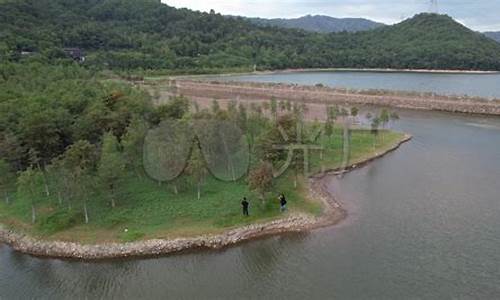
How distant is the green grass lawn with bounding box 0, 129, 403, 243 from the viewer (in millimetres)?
25281

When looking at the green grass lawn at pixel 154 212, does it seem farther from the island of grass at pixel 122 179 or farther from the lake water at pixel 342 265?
the lake water at pixel 342 265

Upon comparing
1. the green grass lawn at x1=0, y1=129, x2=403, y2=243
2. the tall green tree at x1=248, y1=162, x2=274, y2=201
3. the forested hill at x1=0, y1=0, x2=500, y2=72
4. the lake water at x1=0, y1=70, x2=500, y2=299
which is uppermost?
the forested hill at x1=0, y1=0, x2=500, y2=72

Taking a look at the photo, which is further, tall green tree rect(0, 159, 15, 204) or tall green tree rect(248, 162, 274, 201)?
tall green tree rect(0, 159, 15, 204)

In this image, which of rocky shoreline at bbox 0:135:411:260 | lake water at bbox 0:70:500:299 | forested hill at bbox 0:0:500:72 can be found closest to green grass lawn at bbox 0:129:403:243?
rocky shoreline at bbox 0:135:411:260

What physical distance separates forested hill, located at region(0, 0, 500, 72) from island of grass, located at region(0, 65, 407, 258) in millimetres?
68951

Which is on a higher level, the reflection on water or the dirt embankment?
the dirt embankment

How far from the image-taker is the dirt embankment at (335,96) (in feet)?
220

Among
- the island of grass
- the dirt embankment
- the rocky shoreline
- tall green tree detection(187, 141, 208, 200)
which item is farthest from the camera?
the dirt embankment

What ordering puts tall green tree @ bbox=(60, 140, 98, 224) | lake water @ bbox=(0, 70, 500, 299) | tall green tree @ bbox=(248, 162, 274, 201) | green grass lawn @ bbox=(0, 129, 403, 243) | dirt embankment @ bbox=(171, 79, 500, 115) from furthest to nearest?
1. dirt embankment @ bbox=(171, 79, 500, 115)
2. tall green tree @ bbox=(248, 162, 274, 201)
3. tall green tree @ bbox=(60, 140, 98, 224)
4. green grass lawn @ bbox=(0, 129, 403, 243)
5. lake water @ bbox=(0, 70, 500, 299)

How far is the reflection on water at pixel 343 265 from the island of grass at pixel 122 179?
1580 millimetres

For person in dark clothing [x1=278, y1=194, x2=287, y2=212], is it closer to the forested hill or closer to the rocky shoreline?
the rocky shoreline

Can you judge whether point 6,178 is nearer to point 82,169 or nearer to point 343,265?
point 82,169

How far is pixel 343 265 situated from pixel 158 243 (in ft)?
29.4

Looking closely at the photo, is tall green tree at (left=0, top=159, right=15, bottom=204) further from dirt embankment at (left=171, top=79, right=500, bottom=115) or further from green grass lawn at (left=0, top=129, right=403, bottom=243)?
dirt embankment at (left=171, top=79, right=500, bottom=115)
